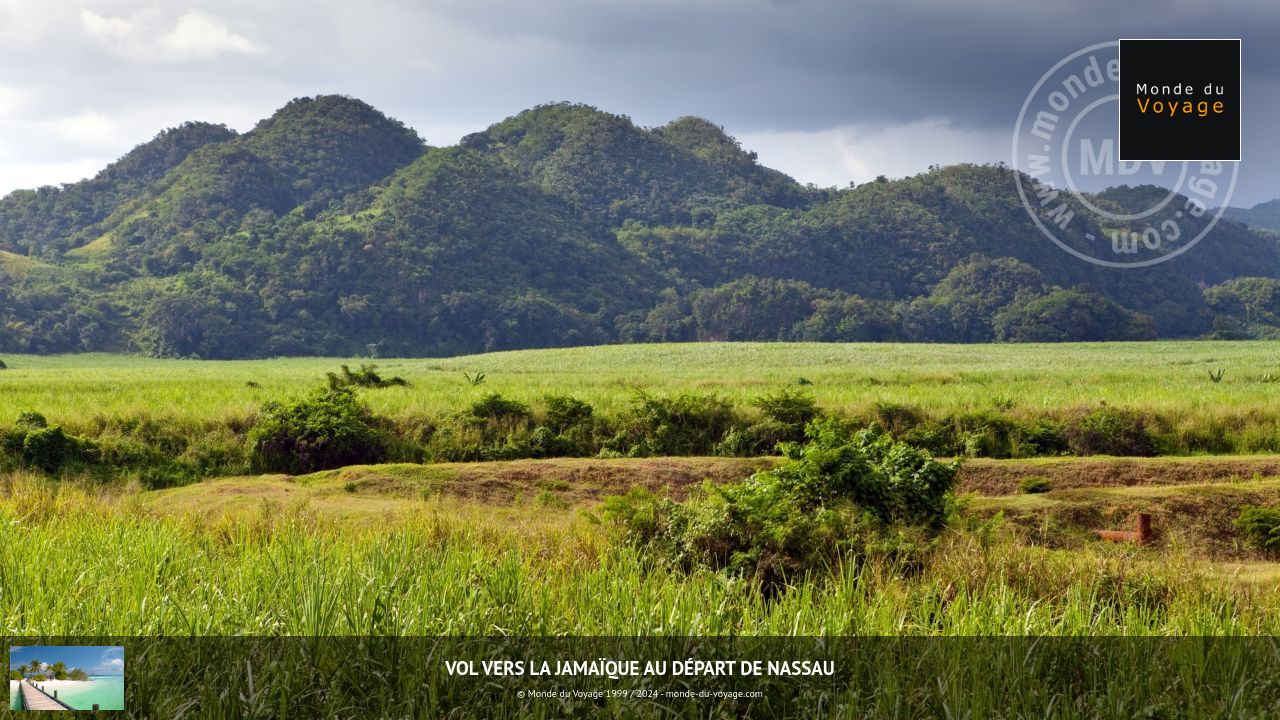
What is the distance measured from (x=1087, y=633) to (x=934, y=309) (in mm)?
112411

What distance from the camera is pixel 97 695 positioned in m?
5.30

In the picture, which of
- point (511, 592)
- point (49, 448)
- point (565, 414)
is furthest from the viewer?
point (565, 414)

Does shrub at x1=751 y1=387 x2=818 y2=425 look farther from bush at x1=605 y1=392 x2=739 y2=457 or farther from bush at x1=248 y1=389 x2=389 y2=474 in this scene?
bush at x1=248 y1=389 x2=389 y2=474

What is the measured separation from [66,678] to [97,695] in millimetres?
249

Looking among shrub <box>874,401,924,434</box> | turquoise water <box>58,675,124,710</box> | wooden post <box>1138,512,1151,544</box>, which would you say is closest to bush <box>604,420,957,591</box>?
wooden post <box>1138,512,1151,544</box>

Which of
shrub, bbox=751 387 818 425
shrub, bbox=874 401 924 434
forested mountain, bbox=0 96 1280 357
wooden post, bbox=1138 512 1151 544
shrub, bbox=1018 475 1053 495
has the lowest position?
shrub, bbox=1018 475 1053 495

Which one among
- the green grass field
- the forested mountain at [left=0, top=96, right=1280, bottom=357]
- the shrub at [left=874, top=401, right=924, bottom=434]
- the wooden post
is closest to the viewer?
the green grass field

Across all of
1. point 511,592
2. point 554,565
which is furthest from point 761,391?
point 511,592

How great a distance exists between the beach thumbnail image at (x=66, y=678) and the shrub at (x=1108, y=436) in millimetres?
20486

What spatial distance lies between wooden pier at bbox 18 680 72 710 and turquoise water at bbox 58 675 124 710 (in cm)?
4

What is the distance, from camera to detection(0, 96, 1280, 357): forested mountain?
9775cm

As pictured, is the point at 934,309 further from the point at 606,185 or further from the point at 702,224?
the point at 606,185

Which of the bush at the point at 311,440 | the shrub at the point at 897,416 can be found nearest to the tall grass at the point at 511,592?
the bush at the point at 311,440

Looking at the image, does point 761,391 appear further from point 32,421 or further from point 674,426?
point 32,421
